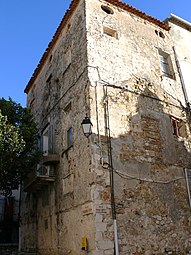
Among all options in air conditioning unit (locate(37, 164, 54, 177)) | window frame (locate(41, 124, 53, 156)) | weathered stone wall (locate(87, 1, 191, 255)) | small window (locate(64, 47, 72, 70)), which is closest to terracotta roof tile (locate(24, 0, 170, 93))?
weathered stone wall (locate(87, 1, 191, 255))

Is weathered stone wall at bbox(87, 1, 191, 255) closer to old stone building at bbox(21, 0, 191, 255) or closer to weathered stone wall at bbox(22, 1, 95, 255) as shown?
old stone building at bbox(21, 0, 191, 255)

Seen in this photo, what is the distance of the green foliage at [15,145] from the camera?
9.76 meters

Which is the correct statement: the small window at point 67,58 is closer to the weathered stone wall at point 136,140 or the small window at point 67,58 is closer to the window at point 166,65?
the weathered stone wall at point 136,140

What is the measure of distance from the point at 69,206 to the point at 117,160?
244 cm

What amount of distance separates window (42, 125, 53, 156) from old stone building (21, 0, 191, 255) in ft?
0.23

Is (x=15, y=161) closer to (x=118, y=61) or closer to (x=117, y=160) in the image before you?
(x=117, y=160)

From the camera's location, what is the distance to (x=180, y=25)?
13891 millimetres

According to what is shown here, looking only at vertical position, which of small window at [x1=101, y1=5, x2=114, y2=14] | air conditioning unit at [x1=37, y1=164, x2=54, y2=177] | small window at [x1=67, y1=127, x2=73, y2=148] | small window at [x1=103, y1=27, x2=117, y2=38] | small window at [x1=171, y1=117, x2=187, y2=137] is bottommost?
air conditioning unit at [x1=37, y1=164, x2=54, y2=177]

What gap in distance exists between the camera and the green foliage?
9.76 meters

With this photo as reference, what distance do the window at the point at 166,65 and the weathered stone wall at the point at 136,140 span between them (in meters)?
0.38

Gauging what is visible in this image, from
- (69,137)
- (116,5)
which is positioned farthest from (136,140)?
(116,5)

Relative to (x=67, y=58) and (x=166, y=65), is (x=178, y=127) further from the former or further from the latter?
(x=67, y=58)

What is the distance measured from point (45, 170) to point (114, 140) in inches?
137

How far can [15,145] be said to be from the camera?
987 centimetres
